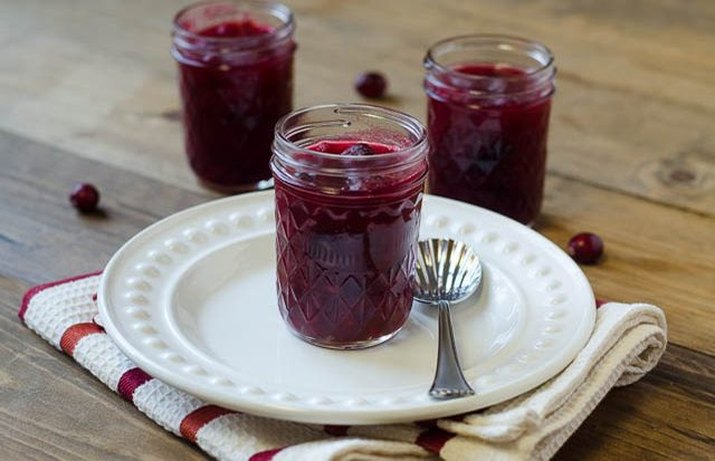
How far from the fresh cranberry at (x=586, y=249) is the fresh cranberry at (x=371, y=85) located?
1.67 feet

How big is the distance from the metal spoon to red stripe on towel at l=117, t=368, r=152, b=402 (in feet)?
0.90

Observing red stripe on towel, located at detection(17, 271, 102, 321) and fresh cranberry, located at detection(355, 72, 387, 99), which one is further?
fresh cranberry, located at detection(355, 72, 387, 99)

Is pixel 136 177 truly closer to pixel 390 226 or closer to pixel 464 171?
pixel 464 171

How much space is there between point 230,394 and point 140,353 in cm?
11

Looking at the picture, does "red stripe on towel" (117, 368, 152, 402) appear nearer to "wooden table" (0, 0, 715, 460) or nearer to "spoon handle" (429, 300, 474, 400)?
"wooden table" (0, 0, 715, 460)

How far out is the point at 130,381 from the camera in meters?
1.09

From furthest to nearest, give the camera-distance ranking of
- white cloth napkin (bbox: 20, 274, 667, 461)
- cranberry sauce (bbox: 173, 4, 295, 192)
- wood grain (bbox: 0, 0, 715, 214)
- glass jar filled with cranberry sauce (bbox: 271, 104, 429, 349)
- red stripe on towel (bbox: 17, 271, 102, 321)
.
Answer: wood grain (bbox: 0, 0, 715, 214) < cranberry sauce (bbox: 173, 4, 295, 192) < red stripe on towel (bbox: 17, 271, 102, 321) < glass jar filled with cranberry sauce (bbox: 271, 104, 429, 349) < white cloth napkin (bbox: 20, 274, 667, 461)

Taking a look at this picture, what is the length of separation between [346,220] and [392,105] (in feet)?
2.32

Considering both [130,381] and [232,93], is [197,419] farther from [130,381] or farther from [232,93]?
[232,93]

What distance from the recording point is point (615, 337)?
110 centimetres

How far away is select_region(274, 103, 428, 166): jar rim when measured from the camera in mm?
1058

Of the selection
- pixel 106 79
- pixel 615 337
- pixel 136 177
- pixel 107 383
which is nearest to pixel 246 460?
pixel 107 383

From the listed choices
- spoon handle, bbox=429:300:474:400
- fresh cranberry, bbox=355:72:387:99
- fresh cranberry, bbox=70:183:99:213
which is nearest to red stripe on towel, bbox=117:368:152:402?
spoon handle, bbox=429:300:474:400

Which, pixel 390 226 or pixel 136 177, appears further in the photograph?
pixel 136 177
